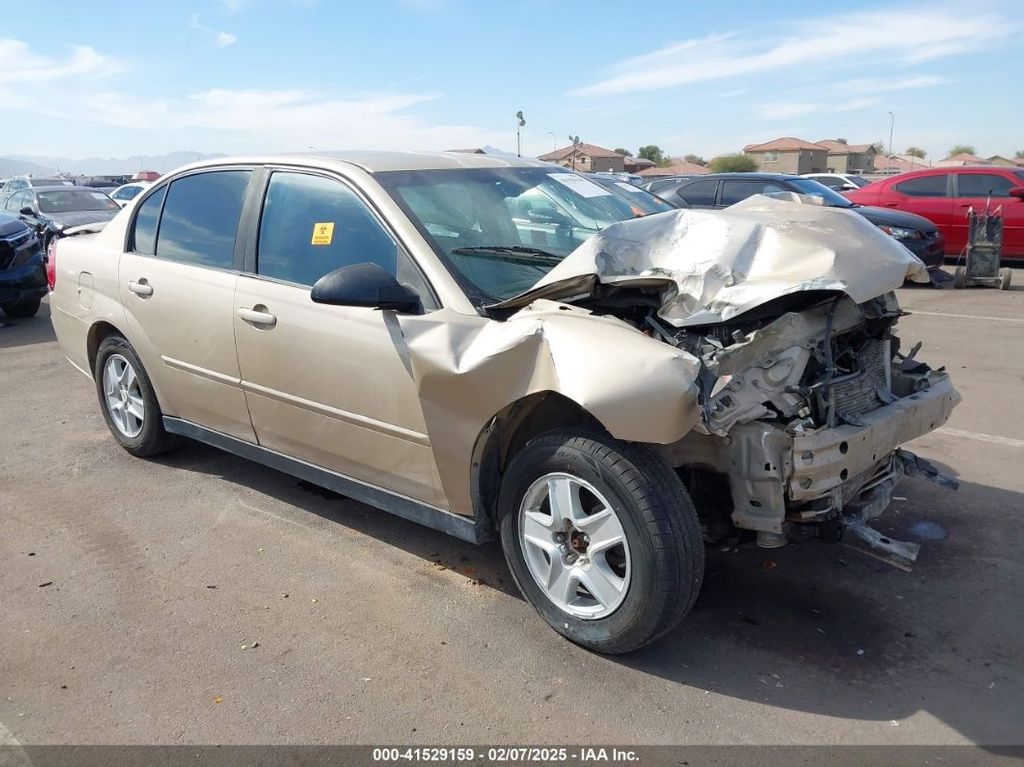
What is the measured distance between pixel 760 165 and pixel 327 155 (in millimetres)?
66964

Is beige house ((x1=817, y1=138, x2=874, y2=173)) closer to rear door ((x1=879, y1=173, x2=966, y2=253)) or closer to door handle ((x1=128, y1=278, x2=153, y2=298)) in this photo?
rear door ((x1=879, y1=173, x2=966, y2=253))

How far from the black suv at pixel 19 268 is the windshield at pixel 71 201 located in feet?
15.4

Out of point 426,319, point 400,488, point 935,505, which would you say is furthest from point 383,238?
point 935,505

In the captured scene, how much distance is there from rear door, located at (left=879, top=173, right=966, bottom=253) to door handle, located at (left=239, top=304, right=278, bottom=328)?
12222 millimetres

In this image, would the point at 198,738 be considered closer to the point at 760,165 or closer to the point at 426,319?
the point at 426,319

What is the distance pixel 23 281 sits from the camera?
10.3 meters

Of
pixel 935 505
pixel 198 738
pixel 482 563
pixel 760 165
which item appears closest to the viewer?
pixel 198 738

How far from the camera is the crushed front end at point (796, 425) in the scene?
9.60 ft

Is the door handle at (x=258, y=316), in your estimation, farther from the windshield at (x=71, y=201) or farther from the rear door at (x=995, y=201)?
the windshield at (x=71, y=201)

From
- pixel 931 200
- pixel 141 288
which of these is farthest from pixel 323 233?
pixel 931 200

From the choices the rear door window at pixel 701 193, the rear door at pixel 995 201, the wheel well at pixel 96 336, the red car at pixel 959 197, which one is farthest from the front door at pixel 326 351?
the rear door at pixel 995 201

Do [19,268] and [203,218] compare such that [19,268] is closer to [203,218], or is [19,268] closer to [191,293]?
[203,218]

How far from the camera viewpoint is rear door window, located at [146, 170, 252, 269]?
4.33 metres

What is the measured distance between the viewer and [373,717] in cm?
286
